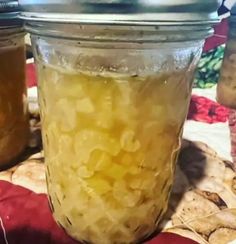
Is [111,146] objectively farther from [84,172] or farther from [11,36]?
[11,36]

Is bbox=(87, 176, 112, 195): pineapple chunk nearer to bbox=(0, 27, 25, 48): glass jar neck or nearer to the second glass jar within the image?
the second glass jar

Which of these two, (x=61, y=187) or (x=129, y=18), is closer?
(x=129, y=18)

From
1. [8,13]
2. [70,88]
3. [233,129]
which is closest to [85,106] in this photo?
[70,88]

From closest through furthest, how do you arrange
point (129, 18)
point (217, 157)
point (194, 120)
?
point (129, 18) → point (217, 157) → point (194, 120)

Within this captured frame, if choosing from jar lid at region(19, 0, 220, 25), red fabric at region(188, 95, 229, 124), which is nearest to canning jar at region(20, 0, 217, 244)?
jar lid at region(19, 0, 220, 25)

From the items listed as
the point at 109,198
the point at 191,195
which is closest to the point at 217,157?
the point at 191,195

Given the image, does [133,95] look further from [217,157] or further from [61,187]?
[217,157]

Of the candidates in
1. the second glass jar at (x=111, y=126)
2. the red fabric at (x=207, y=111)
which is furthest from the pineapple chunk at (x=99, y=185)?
the red fabric at (x=207, y=111)
